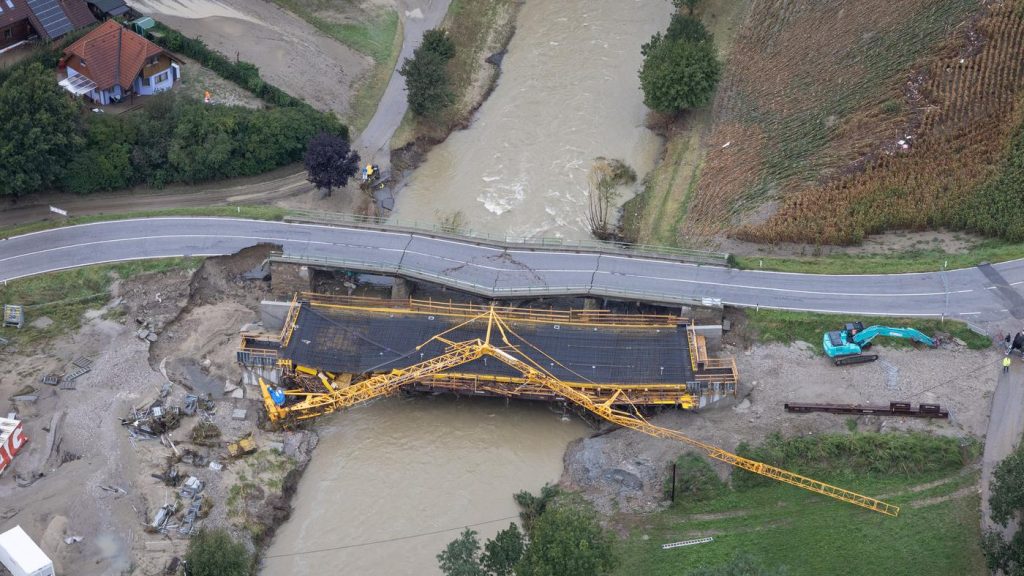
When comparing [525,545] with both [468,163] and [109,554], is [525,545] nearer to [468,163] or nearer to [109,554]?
[109,554]

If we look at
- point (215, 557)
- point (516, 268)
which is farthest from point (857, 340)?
point (215, 557)

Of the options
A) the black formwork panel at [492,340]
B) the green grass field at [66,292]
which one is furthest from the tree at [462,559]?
the green grass field at [66,292]

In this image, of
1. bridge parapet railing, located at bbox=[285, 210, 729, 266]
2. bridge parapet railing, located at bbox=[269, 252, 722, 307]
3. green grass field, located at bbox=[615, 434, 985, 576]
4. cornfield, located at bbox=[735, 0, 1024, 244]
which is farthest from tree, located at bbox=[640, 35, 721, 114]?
green grass field, located at bbox=[615, 434, 985, 576]

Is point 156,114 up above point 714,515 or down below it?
above

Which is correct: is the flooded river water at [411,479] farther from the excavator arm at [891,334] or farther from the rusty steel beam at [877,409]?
the excavator arm at [891,334]

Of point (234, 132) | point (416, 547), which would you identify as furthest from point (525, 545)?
point (234, 132)

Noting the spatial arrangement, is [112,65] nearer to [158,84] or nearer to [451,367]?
[158,84]

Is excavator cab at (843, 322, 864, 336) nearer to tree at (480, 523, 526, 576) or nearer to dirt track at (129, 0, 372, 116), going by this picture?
tree at (480, 523, 526, 576)
